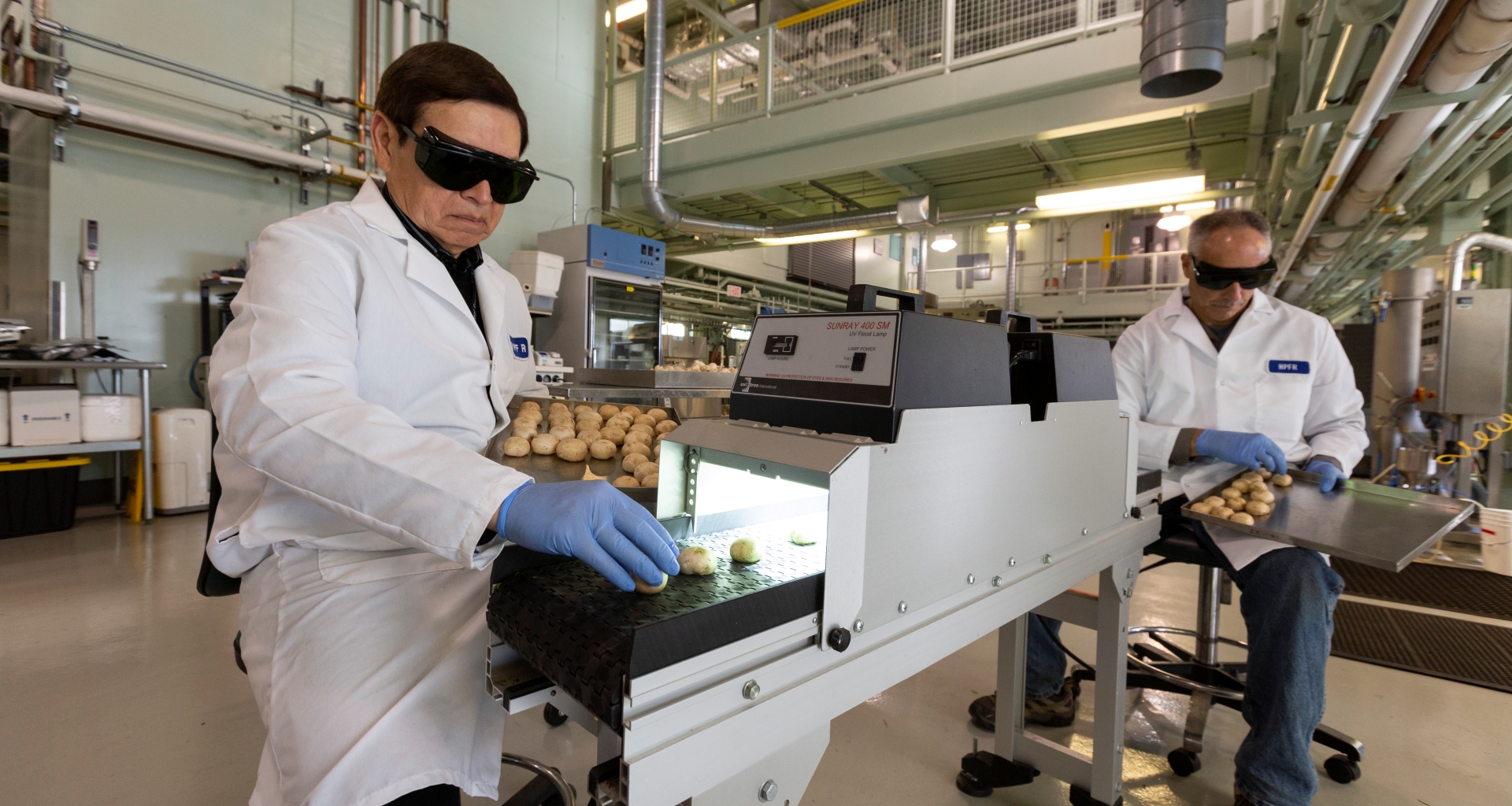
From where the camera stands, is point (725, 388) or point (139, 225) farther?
point (725, 388)

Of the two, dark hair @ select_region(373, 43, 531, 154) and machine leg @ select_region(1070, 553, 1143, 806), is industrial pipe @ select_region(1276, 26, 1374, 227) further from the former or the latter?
dark hair @ select_region(373, 43, 531, 154)

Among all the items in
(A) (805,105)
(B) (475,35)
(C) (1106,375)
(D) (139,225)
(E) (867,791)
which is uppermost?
(B) (475,35)

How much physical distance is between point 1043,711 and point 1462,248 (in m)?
3.99

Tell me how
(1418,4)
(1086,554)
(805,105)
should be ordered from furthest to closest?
1. (805,105)
2. (1418,4)
3. (1086,554)

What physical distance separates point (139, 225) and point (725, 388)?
3468 millimetres

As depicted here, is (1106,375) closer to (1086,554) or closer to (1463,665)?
(1086,554)

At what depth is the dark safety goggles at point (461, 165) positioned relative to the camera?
0.90 m

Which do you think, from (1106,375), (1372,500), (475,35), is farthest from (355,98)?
(1372,500)

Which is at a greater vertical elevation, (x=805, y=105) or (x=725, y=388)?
(x=805, y=105)

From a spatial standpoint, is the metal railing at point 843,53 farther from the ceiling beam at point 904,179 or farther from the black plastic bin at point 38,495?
the black plastic bin at point 38,495

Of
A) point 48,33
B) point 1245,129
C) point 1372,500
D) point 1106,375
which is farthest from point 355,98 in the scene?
point 1245,129

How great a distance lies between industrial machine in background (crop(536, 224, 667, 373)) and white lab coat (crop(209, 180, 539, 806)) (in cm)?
375

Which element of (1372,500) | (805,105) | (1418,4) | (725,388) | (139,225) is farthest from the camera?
(805,105)

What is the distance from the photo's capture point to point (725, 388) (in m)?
4.18
